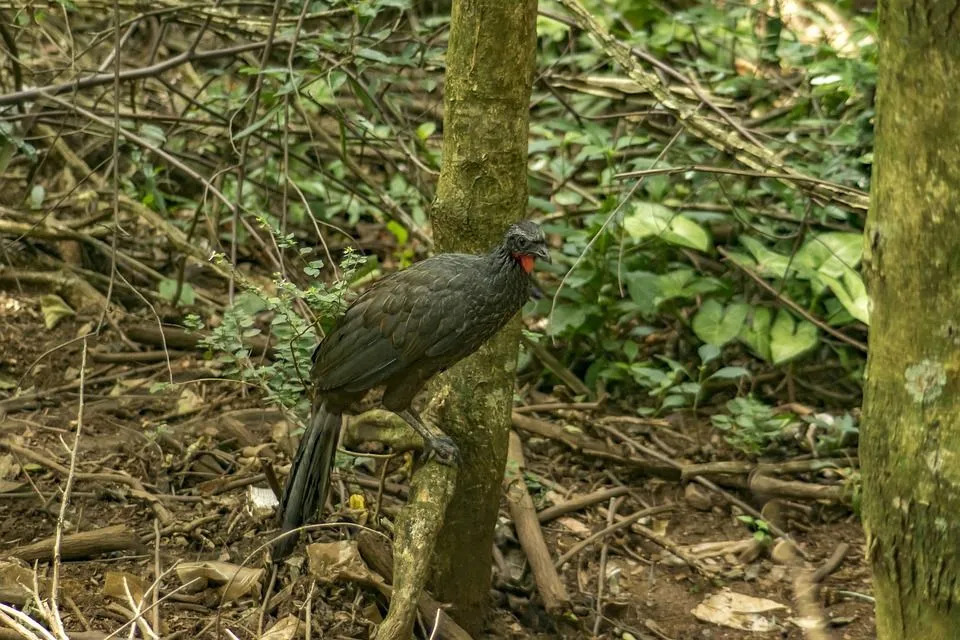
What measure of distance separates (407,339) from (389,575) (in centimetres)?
79

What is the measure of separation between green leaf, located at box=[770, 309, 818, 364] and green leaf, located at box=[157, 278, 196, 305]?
9.12 ft

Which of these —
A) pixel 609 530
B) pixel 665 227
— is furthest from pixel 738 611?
pixel 665 227

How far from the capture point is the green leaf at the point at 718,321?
511 centimetres

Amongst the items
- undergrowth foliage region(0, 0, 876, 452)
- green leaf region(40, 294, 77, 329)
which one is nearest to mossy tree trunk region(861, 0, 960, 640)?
undergrowth foliage region(0, 0, 876, 452)

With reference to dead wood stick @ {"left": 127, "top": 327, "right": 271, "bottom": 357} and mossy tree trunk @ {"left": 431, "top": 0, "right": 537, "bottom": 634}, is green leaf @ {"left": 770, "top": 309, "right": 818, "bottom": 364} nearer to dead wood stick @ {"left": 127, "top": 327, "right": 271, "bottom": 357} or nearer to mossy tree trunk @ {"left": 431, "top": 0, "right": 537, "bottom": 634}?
mossy tree trunk @ {"left": 431, "top": 0, "right": 537, "bottom": 634}

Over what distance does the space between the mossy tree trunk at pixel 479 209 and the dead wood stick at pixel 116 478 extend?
43.8 inches

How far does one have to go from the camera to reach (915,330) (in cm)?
211

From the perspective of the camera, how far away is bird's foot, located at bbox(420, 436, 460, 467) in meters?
3.19

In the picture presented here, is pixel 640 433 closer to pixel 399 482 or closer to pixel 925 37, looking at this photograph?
pixel 399 482

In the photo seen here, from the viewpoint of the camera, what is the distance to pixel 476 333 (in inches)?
125

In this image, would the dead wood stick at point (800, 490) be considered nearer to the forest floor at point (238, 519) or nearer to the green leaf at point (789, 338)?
the forest floor at point (238, 519)

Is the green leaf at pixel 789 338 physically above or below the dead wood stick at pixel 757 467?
above

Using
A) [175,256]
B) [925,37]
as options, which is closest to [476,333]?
[925,37]

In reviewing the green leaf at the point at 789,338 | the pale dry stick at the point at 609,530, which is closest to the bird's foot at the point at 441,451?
the pale dry stick at the point at 609,530
